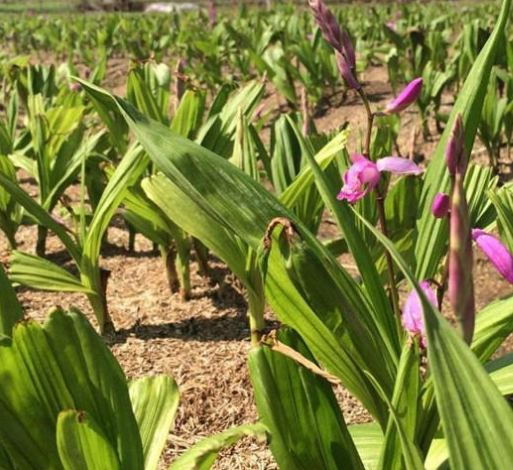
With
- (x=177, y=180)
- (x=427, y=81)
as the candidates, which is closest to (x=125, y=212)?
(x=177, y=180)

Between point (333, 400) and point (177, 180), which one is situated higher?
point (177, 180)

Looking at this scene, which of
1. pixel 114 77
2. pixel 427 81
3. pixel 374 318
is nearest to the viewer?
pixel 374 318

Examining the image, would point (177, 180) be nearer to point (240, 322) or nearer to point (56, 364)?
point (56, 364)

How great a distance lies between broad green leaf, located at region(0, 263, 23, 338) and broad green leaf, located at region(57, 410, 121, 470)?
0.72 ft

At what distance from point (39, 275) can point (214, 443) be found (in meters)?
0.82

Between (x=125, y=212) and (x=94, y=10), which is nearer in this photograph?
(x=125, y=212)

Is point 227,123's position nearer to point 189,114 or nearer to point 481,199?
point 189,114

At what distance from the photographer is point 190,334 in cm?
153

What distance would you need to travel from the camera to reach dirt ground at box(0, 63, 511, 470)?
1242 millimetres

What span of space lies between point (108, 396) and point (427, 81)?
2452 mm

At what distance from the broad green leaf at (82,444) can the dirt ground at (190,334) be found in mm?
423

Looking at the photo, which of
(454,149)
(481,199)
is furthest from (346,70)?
(481,199)

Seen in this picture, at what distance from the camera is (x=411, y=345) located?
2.27 ft

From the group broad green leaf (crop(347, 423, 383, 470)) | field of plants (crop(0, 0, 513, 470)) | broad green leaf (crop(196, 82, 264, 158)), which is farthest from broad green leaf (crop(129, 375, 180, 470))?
broad green leaf (crop(196, 82, 264, 158))
